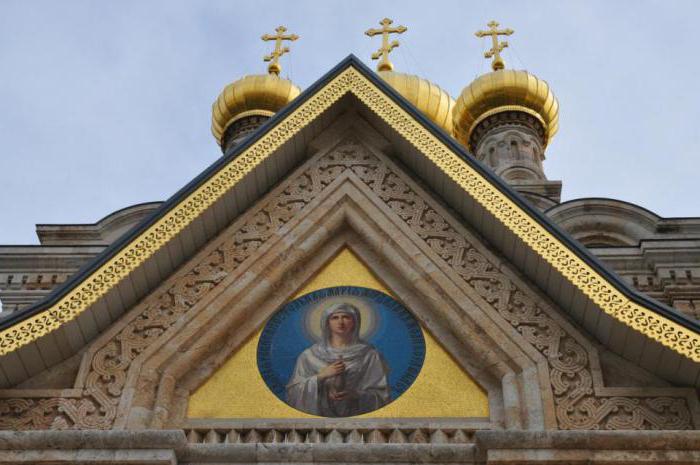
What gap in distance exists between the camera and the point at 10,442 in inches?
287

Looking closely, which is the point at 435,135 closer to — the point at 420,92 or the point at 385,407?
the point at 385,407

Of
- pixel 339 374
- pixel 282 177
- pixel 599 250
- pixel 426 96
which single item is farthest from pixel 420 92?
pixel 339 374

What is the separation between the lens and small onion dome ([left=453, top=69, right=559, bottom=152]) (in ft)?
68.6

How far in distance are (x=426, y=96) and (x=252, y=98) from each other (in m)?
3.33

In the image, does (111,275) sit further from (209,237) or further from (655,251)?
(655,251)

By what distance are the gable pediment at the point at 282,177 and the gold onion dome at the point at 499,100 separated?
36.2 feet

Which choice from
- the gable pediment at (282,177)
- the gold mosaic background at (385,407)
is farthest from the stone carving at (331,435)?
the gable pediment at (282,177)

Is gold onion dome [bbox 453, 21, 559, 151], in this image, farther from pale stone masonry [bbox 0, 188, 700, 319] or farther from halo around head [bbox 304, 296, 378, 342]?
halo around head [bbox 304, 296, 378, 342]

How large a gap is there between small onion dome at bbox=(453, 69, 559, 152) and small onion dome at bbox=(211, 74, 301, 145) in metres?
3.21

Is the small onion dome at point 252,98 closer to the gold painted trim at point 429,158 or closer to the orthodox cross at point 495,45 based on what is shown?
the orthodox cross at point 495,45

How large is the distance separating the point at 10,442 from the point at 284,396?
76.6 inches

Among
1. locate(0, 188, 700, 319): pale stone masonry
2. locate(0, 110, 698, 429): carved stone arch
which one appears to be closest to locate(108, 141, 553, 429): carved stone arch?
locate(0, 110, 698, 429): carved stone arch

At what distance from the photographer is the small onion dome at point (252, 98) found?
21.4 metres

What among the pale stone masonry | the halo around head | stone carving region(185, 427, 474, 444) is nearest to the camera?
stone carving region(185, 427, 474, 444)
